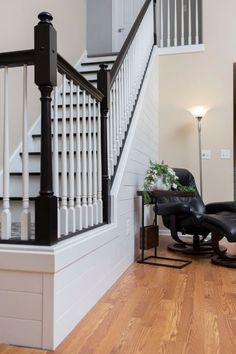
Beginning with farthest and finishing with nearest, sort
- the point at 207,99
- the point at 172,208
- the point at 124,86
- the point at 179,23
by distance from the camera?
1. the point at 179,23
2. the point at 207,99
3. the point at 172,208
4. the point at 124,86

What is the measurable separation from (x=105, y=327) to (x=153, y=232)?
1.64 meters

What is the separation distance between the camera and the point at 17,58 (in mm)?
1553

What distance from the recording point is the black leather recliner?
287 cm

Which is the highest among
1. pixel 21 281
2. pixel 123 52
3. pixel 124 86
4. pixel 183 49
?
pixel 183 49

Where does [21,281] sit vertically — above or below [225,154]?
below

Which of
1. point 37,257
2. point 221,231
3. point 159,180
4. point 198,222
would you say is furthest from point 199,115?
point 37,257

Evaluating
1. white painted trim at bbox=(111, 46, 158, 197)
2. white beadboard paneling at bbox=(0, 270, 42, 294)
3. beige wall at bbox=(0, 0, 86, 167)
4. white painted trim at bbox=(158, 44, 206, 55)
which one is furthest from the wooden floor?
white painted trim at bbox=(158, 44, 206, 55)

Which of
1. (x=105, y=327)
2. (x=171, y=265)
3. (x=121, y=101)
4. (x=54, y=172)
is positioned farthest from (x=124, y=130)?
(x=105, y=327)

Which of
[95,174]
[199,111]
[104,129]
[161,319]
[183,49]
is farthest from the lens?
[183,49]

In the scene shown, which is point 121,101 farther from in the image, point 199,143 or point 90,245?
Answer: point 199,143

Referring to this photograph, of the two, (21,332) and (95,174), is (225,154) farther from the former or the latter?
(21,332)

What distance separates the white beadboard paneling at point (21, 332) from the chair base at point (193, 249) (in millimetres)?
2174

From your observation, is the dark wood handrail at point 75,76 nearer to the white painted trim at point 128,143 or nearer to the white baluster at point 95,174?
the white baluster at point 95,174

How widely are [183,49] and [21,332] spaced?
4.16 metres
